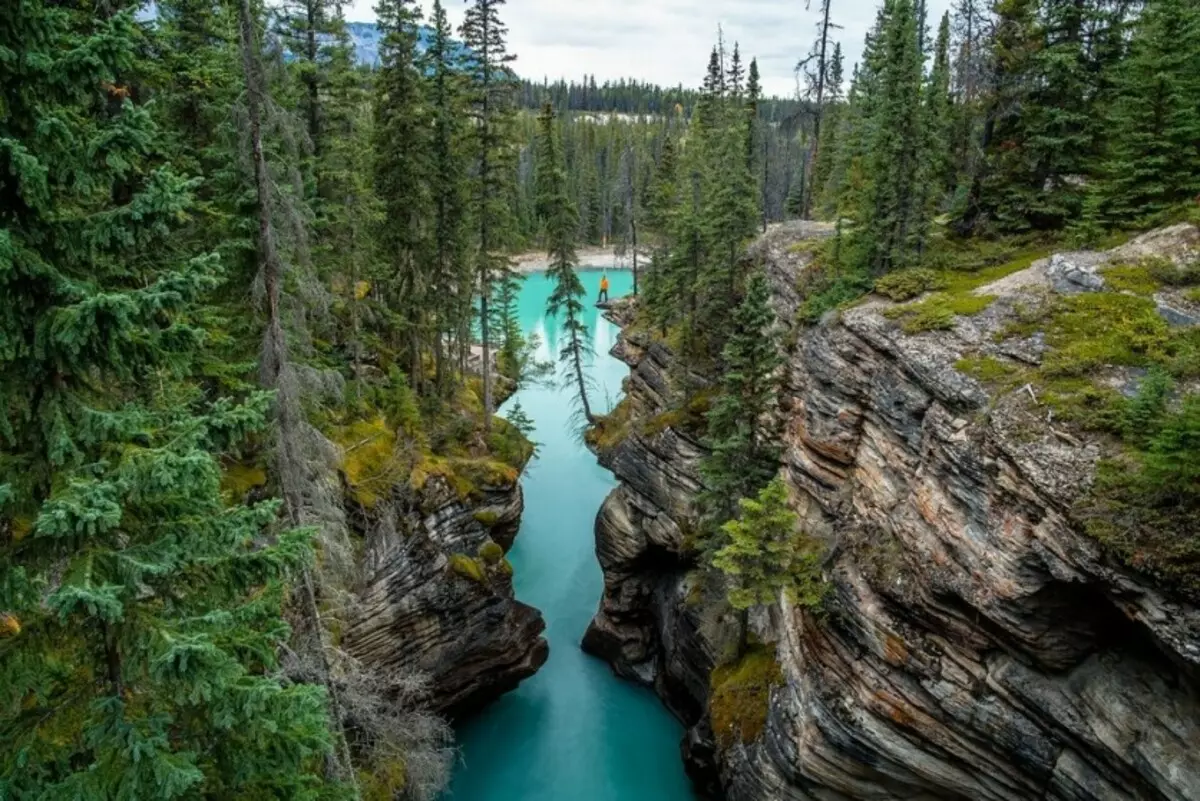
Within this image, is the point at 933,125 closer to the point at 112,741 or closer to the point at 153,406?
the point at 153,406

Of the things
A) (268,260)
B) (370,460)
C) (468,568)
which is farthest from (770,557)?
(268,260)

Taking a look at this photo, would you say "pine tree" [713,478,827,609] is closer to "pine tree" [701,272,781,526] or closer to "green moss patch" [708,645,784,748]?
"pine tree" [701,272,781,526]

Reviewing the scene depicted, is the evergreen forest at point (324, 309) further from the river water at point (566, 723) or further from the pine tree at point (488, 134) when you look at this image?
the river water at point (566, 723)

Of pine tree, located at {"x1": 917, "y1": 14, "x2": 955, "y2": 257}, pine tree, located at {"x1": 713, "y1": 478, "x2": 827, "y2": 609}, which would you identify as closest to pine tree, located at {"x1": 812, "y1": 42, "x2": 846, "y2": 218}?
pine tree, located at {"x1": 917, "y1": 14, "x2": 955, "y2": 257}

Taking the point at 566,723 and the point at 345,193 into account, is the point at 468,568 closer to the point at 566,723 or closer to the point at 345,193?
the point at 566,723

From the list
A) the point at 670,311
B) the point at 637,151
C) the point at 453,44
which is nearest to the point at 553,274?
the point at 670,311
